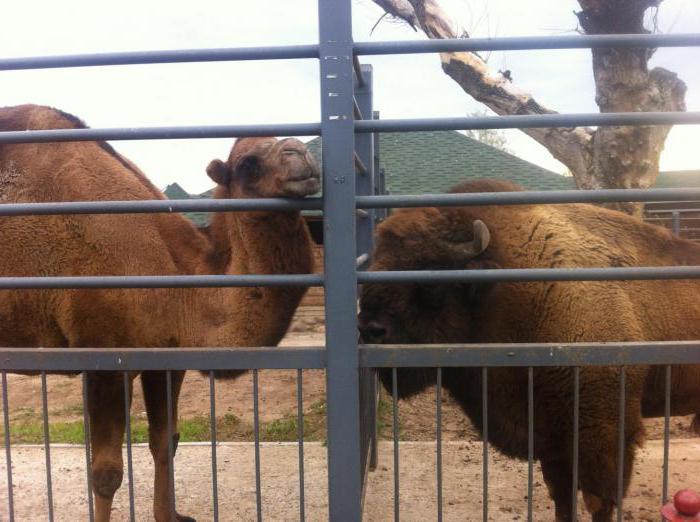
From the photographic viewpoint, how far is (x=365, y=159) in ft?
15.8

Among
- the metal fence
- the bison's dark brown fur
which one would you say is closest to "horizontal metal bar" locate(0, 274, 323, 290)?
the metal fence

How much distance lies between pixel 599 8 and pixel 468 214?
5827mm

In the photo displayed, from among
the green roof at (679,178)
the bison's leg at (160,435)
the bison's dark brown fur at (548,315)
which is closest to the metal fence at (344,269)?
the bison's dark brown fur at (548,315)

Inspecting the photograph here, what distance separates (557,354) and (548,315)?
174 cm

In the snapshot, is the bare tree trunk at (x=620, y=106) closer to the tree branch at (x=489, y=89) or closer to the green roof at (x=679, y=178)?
the tree branch at (x=489, y=89)

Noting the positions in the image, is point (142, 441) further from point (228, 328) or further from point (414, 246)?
point (414, 246)

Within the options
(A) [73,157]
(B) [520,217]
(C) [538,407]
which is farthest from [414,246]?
(A) [73,157]

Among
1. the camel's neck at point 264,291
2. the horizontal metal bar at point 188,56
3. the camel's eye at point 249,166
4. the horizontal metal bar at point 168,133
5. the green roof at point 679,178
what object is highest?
the horizontal metal bar at point 188,56

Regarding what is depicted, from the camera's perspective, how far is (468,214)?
424cm

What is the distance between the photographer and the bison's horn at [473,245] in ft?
12.6

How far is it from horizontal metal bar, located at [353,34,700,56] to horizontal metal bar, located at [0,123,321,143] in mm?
407

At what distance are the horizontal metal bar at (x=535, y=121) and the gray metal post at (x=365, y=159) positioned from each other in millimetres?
1999

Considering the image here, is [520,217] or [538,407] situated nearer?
→ [538,407]

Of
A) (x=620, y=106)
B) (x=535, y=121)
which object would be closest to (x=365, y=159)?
(x=535, y=121)
